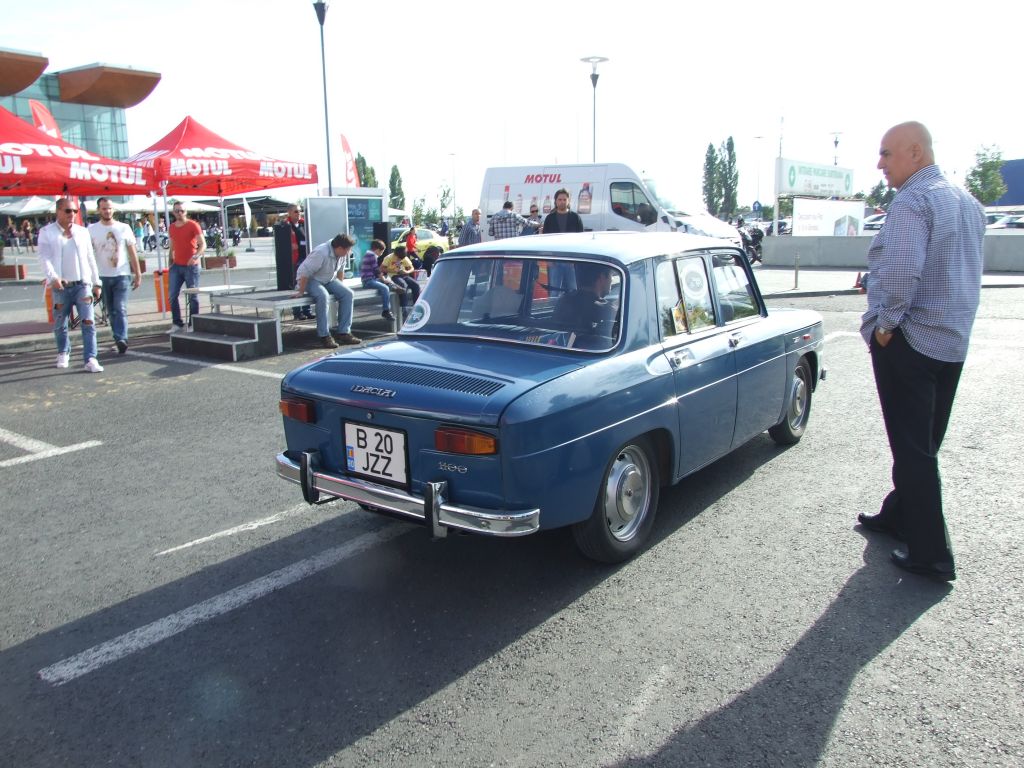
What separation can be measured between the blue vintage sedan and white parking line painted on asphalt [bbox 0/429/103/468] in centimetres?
307

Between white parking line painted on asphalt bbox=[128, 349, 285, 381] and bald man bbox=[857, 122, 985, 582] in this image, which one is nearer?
bald man bbox=[857, 122, 985, 582]

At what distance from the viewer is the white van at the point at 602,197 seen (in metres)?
17.4

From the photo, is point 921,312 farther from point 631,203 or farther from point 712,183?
point 712,183

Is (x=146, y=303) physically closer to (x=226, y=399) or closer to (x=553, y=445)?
(x=226, y=399)

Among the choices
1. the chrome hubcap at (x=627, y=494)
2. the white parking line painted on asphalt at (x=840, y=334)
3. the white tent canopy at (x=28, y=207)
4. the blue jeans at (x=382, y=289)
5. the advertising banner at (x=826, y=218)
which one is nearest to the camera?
the chrome hubcap at (x=627, y=494)

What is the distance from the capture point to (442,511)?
3389mm

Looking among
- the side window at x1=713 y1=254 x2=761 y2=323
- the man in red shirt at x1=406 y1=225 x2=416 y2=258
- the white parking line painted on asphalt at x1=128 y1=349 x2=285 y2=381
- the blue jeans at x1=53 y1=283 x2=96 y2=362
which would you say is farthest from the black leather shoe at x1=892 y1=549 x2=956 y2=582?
the man in red shirt at x1=406 y1=225 x2=416 y2=258

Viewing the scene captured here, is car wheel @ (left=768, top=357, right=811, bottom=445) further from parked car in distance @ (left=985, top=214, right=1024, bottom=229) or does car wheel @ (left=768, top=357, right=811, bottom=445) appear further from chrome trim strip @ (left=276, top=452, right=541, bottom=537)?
parked car in distance @ (left=985, top=214, right=1024, bottom=229)

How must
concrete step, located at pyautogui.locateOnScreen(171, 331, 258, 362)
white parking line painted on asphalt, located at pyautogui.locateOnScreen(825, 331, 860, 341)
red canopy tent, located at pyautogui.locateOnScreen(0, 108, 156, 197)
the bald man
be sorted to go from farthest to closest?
white parking line painted on asphalt, located at pyautogui.locateOnScreen(825, 331, 860, 341), red canopy tent, located at pyautogui.locateOnScreen(0, 108, 156, 197), concrete step, located at pyautogui.locateOnScreen(171, 331, 258, 362), the bald man

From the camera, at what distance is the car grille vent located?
11.5 ft

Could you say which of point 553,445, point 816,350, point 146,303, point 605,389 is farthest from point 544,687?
point 146,303

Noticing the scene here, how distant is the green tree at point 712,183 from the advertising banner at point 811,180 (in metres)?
70.4

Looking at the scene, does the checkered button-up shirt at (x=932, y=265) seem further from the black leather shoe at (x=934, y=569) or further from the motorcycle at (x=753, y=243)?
the motorcycle at (x=753, y=243)

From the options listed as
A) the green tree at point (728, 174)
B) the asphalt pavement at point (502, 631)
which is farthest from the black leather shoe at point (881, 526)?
the green tree at point (728, 174)
